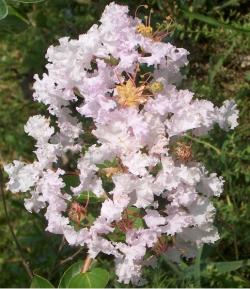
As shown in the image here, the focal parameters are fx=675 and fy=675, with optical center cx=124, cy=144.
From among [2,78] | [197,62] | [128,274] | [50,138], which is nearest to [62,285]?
[128,274]

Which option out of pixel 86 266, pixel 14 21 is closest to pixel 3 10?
pixel 14 21

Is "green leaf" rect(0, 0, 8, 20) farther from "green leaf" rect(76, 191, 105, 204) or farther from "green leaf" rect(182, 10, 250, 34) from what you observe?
"green leaf" rect(182, 10, 250, 34)

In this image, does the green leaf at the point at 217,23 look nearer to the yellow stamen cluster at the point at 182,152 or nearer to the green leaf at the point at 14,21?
the green leaf at the point at 14,21

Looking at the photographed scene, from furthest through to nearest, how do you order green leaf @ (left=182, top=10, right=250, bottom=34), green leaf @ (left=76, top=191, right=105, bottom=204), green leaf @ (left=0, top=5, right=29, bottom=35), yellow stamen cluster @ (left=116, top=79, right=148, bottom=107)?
green leaf @ (left=182, top=10, right=250, bottom=34) < green leaf @ (left=0, top=5, right=29, bottom=35) < green leaf @ (left=76, top=191, right=105, bottom=204) < yellow stamen cluster @ (left=116, top=79, right=148, bottom=107)

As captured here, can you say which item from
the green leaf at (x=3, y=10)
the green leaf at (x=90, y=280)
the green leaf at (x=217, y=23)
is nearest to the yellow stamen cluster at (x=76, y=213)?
the green leaf at (x=90, y=280)

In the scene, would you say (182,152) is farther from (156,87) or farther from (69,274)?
(69,274)

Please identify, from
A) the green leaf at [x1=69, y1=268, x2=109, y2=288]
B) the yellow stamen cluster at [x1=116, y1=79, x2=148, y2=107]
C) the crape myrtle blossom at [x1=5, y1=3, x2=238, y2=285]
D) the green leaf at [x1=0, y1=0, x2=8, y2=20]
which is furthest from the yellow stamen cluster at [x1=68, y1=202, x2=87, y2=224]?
the green leaf at [x1=0, y1=0, x2=8, y2=20]
